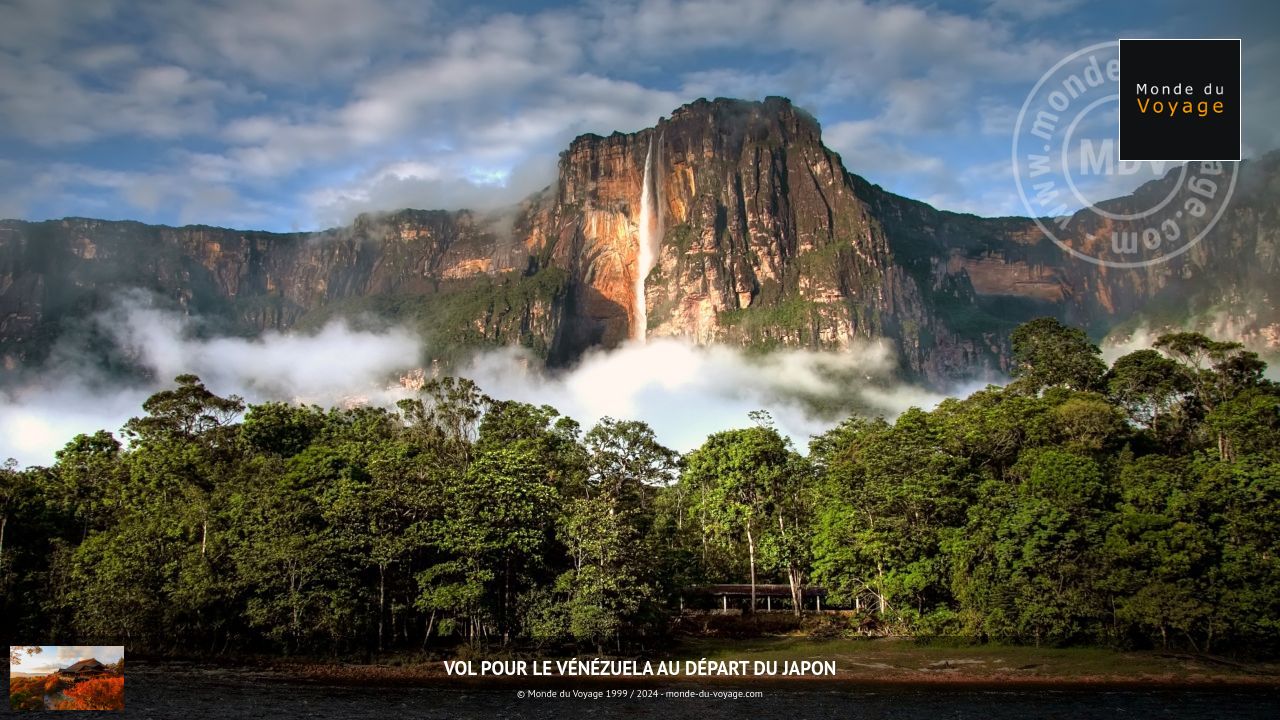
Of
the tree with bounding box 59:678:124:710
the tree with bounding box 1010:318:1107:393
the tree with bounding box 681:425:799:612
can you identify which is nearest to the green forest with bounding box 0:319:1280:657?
the tree with bounding box 681:425:799:612

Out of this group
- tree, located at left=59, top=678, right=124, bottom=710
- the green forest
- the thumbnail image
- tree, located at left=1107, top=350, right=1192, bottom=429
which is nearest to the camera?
the thumbnail image

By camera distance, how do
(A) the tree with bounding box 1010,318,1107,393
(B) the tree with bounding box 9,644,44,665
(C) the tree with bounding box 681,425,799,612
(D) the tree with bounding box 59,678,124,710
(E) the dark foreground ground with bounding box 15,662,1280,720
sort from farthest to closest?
1. (A) the tree with bounding box 1010,318,1107,393
2. (C) the tree with bounding box 681,425,799,612
3. (E) the dark foreground ground with bounding box 15,662,1280,720
4. (D) the tree with bounding box 59,678,124,710
5. (B) the tree with bounding box 9,644,44,665

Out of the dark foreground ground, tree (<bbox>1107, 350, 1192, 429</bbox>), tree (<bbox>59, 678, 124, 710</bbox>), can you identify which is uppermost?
tree (<bbox>1107, 350, 1192, 429</bbox>)

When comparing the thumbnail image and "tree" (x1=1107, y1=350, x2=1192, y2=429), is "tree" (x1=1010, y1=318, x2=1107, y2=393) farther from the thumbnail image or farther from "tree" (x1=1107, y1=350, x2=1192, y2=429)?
the thumbnail image

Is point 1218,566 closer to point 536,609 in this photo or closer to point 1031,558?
point 1031,558

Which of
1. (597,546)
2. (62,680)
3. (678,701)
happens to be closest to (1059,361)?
(597,546)

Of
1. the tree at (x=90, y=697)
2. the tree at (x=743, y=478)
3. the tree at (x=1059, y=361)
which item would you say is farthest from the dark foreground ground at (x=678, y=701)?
the tree at (x=1059, y=361)

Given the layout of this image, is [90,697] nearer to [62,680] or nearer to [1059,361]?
[62,680]
